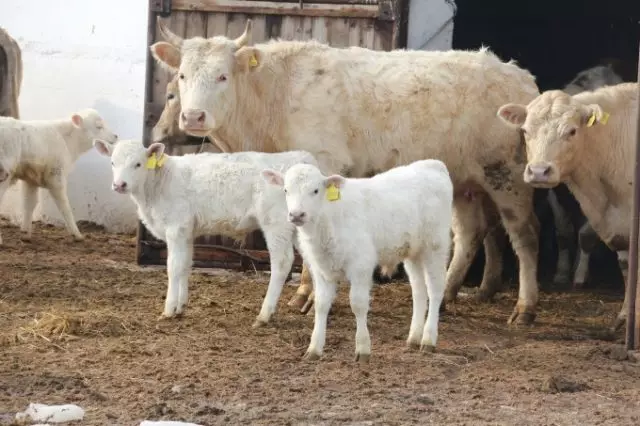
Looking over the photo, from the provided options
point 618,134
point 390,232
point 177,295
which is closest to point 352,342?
point 390,232

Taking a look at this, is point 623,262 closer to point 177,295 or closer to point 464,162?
point 464,162

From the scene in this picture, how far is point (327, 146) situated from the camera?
10312mm

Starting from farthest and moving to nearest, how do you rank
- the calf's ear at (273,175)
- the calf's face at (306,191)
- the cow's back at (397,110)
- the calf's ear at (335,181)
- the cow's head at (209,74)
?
the cow's back at (397,110), the cow's head at (209,74), the calf's ear at (273,175), the calf's ear at (335,181), the calf's face at (306,191)

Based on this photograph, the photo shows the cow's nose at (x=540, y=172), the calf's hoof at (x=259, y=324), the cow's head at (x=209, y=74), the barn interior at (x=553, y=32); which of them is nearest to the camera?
the calf's hoof at (x=259, y=324)

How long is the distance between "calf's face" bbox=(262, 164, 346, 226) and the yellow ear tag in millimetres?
18

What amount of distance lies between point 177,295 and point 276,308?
Answer: 31.5 inches

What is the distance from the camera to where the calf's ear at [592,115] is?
31.8 ft

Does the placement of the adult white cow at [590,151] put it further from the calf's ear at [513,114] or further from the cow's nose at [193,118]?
the cow's nose at [193,118]

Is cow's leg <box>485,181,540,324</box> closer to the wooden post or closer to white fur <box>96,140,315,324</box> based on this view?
white fur <box>96,140,315,324</box>

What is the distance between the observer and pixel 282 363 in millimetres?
7895

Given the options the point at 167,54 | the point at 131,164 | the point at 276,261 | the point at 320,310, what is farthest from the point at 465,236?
the point at 320,310

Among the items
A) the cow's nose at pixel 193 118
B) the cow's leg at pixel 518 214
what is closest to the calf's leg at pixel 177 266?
the cow's nose at pixel 193 118

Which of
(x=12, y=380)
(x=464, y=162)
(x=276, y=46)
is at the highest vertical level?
(x=276, y=46)

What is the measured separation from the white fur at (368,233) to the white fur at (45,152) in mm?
5888
